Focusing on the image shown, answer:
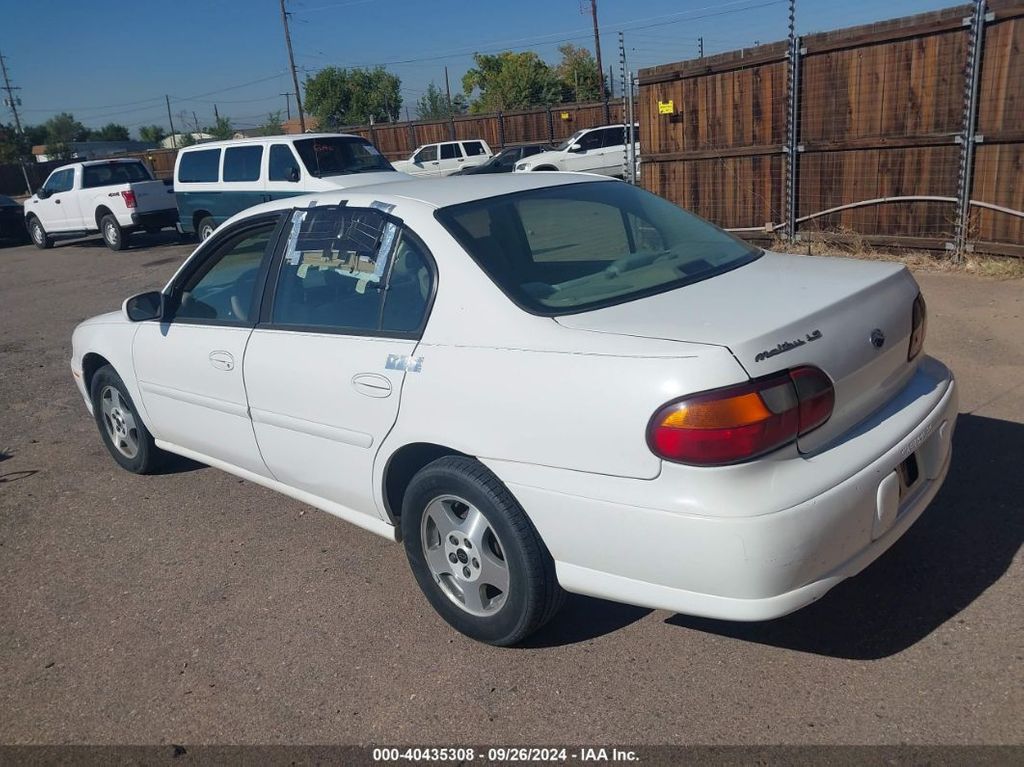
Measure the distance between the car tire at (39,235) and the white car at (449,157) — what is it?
33.9ft

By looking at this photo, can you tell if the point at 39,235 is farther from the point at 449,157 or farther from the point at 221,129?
the point at 221,129

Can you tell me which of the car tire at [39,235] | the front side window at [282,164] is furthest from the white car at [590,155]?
the car tire at [39,235]

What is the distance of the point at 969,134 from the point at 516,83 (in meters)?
56.4

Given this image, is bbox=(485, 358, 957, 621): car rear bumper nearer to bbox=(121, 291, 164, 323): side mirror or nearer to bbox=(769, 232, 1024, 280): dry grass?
bbox=(121, 291, 164, 323): side mirror

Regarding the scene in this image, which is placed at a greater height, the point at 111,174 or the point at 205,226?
the point at 111,174

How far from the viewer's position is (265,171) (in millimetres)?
13617

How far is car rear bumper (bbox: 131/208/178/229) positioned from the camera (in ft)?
58.5

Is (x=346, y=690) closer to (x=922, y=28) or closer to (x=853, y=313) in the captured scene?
(x=853, y=313)

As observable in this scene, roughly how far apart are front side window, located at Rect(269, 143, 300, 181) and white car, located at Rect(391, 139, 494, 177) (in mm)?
13547

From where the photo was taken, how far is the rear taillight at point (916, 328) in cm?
319

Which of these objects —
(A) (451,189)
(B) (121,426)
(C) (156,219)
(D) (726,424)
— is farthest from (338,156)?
(D) (726,424)

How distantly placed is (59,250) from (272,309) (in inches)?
768

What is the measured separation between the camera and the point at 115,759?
2824 millimetres

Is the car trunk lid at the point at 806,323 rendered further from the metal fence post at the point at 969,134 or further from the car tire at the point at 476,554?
the metal fence post at the point at 969,134
